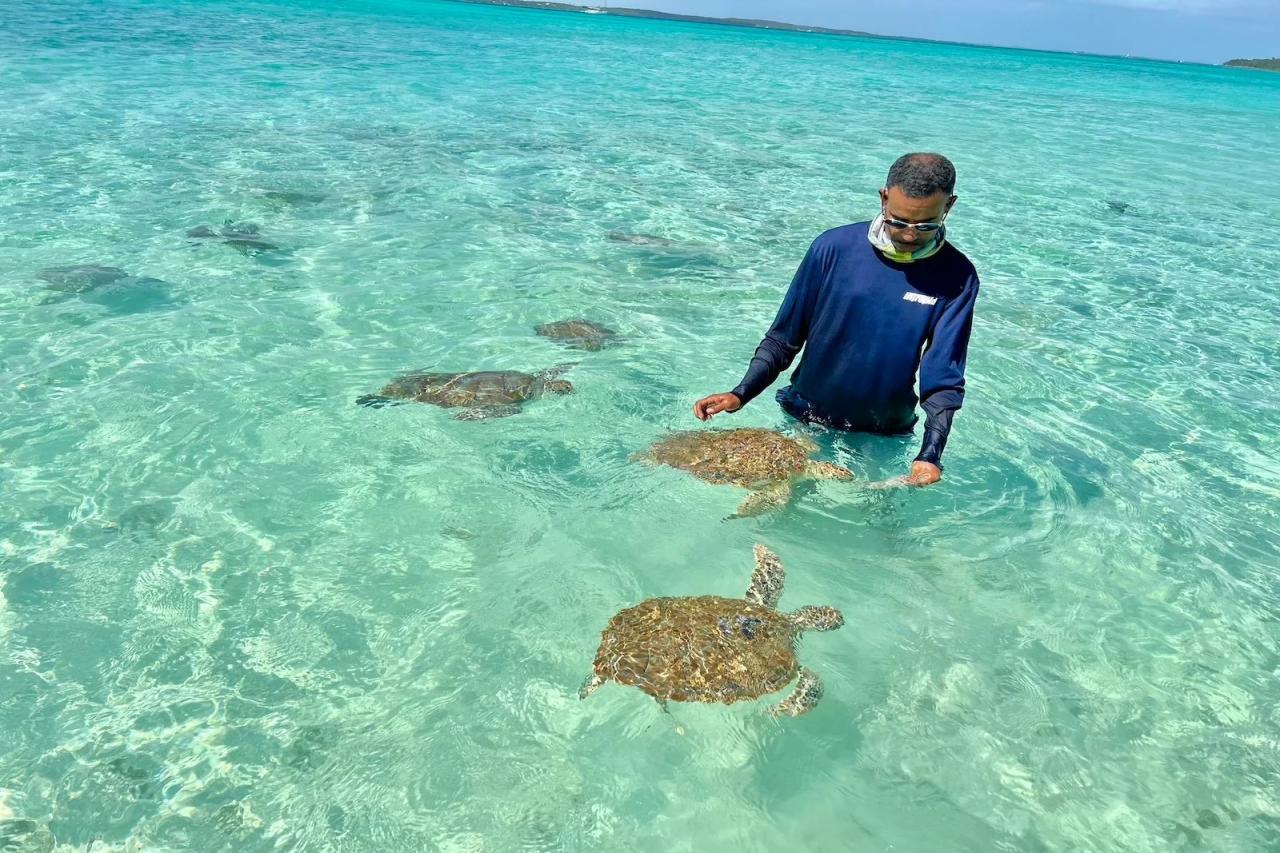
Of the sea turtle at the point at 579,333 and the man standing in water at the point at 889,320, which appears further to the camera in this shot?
the sea turtle at the point at 579,333

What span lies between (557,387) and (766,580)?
3089 millimetres

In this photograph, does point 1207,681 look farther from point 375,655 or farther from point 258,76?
point 258,76

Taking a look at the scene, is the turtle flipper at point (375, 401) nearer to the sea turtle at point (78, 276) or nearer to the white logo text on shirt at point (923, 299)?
the sea turtle at point (78, 276)

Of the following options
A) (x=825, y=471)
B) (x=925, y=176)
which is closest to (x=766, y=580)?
(x=825, y=471)

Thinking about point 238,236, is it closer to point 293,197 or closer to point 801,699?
point 293,197

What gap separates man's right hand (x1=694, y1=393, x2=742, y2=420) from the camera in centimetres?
452

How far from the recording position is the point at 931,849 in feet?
10.8

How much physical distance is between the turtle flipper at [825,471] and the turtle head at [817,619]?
43.7 inches

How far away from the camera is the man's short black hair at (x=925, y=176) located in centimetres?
377

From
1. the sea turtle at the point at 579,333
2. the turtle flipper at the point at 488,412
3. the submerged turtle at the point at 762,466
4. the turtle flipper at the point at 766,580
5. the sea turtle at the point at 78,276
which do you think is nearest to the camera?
the turtle flipper at the point at 766,580

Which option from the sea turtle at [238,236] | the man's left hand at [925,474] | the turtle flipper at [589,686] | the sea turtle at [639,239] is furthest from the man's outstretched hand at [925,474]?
the sea turtle at [238,236]

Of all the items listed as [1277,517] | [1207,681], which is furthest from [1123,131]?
[1207,681]

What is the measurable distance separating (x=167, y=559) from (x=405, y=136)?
16.4m

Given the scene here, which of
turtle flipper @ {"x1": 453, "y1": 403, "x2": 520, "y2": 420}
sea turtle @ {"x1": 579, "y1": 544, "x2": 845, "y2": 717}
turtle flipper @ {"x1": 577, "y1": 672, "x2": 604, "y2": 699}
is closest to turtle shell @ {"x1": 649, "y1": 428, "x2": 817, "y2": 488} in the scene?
sea turtle @ {"x1": 579, "y1": 544, "x2": 845, "y2": 717}
